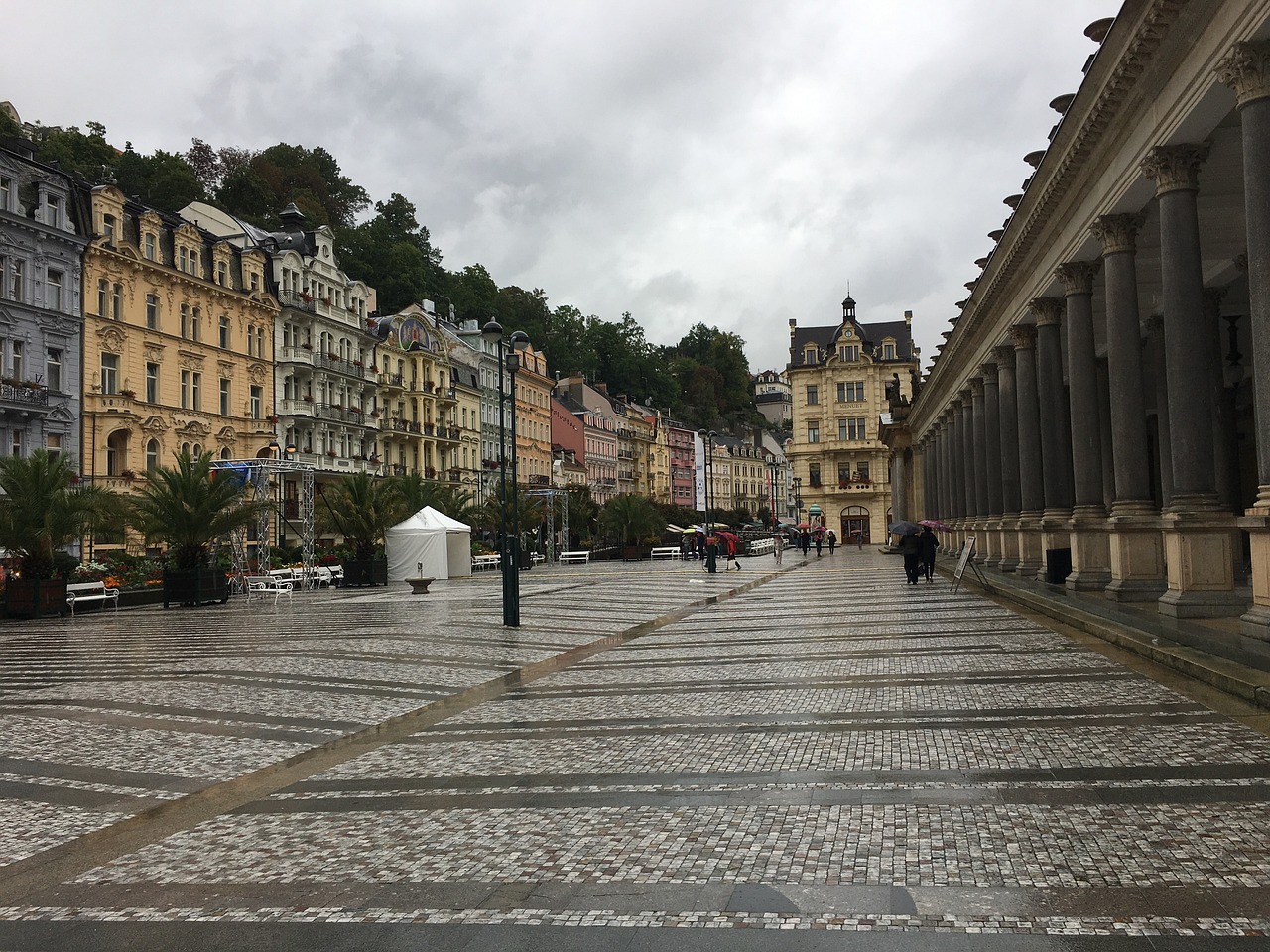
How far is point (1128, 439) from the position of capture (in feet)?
57.6

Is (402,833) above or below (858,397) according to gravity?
below

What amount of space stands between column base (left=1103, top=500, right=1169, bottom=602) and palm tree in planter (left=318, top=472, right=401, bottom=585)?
95.2 ft

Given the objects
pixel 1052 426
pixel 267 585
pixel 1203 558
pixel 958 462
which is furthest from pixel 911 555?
pixel 267 585

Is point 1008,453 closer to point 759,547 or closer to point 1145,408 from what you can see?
point 1145,408

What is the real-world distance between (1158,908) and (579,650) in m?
11.9

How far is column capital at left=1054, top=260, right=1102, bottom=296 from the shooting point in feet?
69.2

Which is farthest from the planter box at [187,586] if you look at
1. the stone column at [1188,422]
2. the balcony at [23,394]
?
the stone column at [1188,422]

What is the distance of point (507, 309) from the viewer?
342 feet

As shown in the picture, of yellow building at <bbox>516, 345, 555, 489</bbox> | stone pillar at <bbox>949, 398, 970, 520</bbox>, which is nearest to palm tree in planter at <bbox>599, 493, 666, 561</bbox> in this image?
A: yellow building at <bbox>516, 345, 555, 489</bbox>

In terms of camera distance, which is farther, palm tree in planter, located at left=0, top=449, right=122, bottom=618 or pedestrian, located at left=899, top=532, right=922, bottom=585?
pedestrian, located at left=899, top=532, right=922, bottom=585

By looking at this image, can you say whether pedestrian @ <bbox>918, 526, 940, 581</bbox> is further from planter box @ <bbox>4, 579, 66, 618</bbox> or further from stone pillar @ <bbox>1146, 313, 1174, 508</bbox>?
planter box @ <bbox>4, 579, 66, 618</bbox>

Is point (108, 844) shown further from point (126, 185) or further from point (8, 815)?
point (126, 185)

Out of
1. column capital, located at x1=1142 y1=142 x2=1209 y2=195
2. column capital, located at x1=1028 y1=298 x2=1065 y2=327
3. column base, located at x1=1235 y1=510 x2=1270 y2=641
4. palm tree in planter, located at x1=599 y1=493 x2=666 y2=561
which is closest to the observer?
column base, located at x1=1235 y1=510 x2=1270 y2=641

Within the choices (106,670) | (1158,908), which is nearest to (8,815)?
(1158,908)
